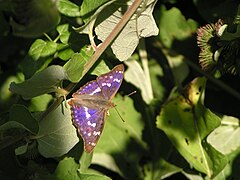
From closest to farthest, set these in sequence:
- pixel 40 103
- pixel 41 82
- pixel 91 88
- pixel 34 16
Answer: pixel 34 16, pixel 41 82, pixel 91 88, pixel 40 103

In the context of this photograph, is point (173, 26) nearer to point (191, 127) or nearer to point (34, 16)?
point (191, 127)

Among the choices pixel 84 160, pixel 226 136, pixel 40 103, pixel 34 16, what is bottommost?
pixel 226 136

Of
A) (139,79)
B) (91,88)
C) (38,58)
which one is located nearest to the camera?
(91,88)

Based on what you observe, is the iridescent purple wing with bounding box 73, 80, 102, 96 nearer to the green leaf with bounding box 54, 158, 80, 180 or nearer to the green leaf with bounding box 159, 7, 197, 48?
the green leaf with bounding box 54, 158, 80, 180

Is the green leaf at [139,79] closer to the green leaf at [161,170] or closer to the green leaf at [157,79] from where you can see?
the green leaf at [157,79]

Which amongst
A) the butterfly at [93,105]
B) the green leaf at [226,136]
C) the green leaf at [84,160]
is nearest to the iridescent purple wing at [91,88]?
the butterfly at [93,105]

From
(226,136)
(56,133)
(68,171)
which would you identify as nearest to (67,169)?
(68,171)
